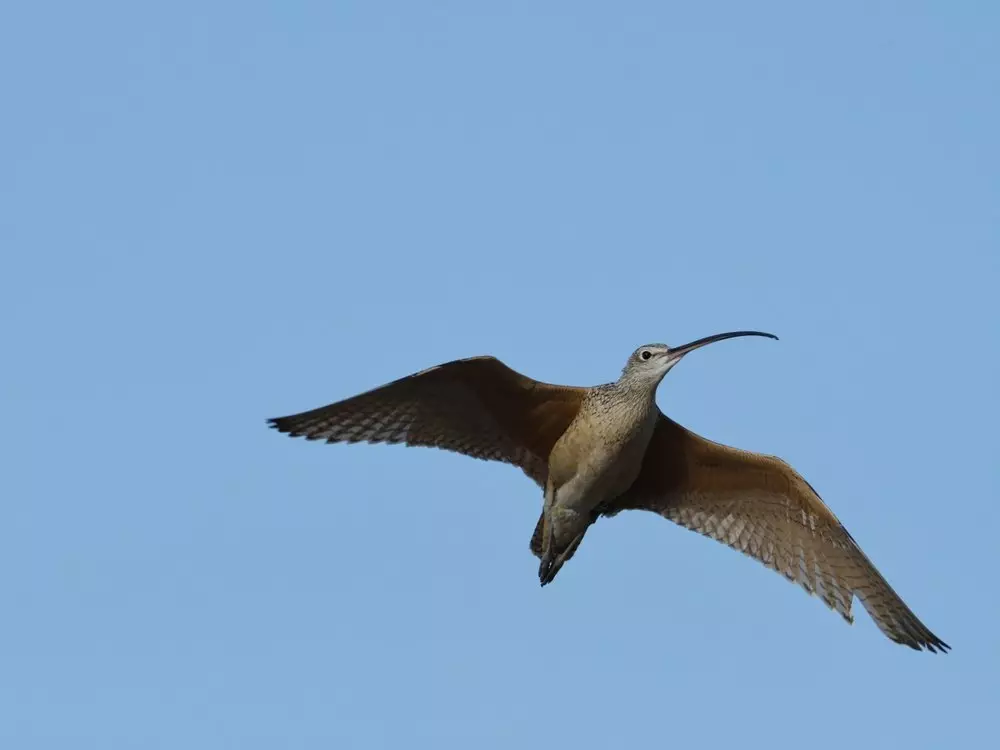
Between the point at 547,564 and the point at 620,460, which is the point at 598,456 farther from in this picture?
the point at 547,564

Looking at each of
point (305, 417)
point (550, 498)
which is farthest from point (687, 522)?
point (305, 417)

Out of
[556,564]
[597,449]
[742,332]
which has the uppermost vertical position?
[742,332]

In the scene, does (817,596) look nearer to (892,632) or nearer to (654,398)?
(892,632)

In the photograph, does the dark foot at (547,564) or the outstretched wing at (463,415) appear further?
the dark foot at (547,564)

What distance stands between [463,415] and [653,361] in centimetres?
229

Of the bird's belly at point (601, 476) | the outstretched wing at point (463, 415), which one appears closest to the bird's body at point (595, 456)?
the bird's belly at point (601, 476)

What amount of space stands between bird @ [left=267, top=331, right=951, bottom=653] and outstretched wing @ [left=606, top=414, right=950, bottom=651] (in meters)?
0.01

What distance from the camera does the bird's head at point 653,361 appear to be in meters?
16.5

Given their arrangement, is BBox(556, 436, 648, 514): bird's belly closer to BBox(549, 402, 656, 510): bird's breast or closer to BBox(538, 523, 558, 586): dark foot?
BBox(549, 402, 656, 510): bird's breast

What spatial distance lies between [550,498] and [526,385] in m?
1.47

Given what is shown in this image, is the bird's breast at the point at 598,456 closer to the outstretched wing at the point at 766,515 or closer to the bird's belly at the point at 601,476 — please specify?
the bird's belly at the point at 601,476

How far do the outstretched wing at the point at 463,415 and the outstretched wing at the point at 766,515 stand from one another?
48.4 inches

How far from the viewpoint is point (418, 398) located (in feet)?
54.7

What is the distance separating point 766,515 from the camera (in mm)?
17953
